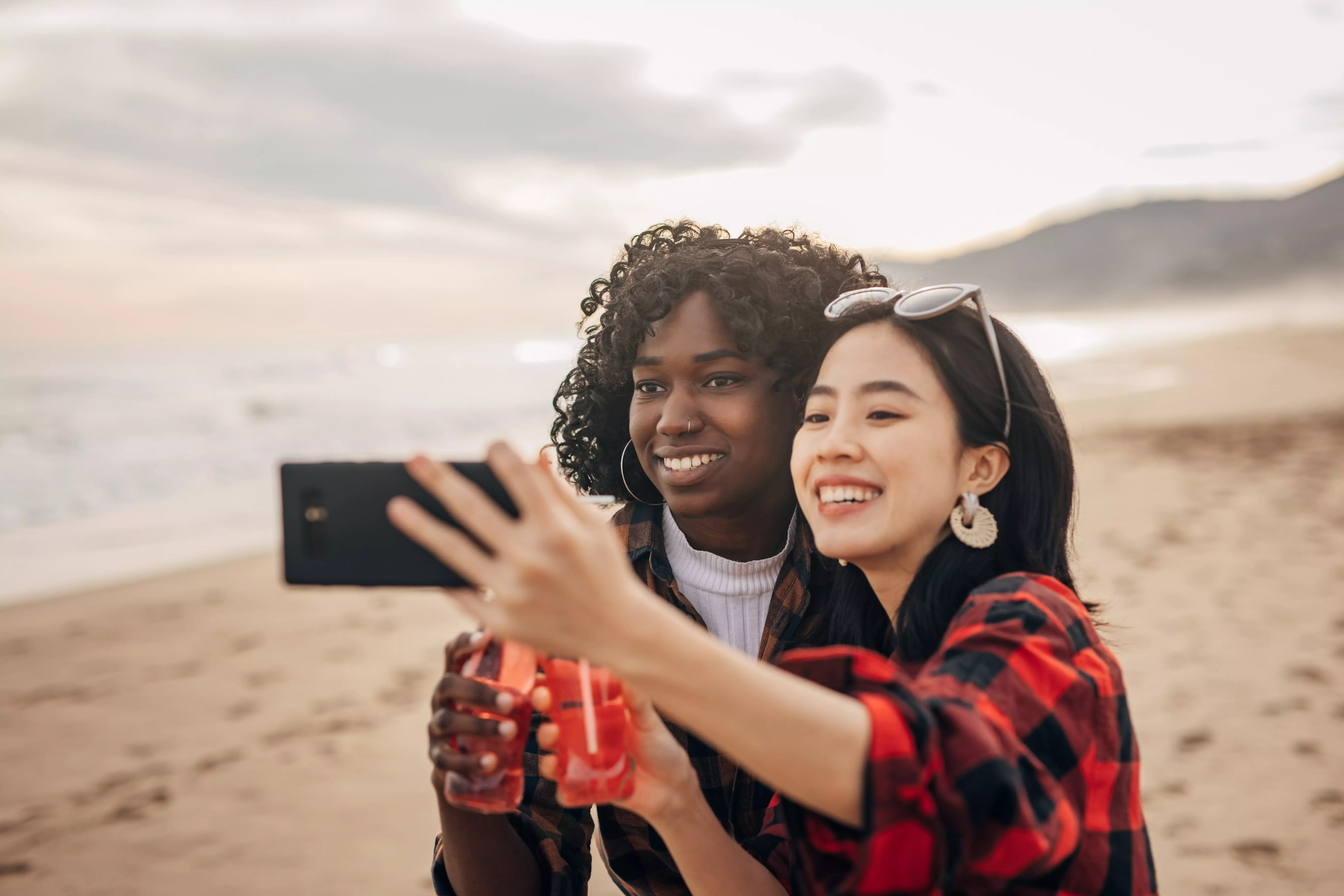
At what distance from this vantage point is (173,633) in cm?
663

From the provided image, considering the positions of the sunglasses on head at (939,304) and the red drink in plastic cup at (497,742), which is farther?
the sunglasses on head at (939,304)

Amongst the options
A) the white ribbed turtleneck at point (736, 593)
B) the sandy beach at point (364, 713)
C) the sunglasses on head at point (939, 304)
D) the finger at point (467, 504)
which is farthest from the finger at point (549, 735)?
the sandy beach at point (364, 713)

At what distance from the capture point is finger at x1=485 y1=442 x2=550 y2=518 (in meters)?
0.93

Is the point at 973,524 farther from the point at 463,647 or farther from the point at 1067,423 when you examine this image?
the point at 1067,423

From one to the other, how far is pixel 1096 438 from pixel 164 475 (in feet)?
43.6

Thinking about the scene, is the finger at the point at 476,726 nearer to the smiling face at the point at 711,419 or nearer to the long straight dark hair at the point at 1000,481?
the long straight dark hair at the point at 1000,481

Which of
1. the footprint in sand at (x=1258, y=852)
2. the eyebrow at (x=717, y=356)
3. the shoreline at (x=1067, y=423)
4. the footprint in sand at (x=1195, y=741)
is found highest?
the eyebrow at (x=717, y=356)

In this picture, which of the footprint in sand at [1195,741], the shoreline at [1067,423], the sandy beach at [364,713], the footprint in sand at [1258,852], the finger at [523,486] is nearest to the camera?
the finger at [523,486]

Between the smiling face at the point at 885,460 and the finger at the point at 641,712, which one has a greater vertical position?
the smiling face at the point at 885,460

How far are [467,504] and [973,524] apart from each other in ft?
3.68

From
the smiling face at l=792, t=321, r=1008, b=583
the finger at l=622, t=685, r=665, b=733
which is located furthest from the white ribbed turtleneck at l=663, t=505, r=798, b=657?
the finger at l=622, t=685, r=665, b=733

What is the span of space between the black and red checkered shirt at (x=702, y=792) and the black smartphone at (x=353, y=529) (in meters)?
1.06

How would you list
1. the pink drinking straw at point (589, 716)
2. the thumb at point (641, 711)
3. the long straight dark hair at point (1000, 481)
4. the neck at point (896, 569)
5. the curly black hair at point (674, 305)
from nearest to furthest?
the pink drinking straw at point (589, 716), the thumb at point (641, 711), the long straight dark hair at point (1000, 481), the neck at point (896, 569), the curly black hair at point (674, 305)

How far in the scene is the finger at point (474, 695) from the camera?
139 centimetres
